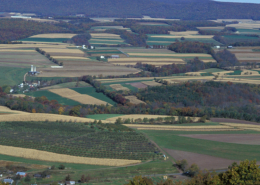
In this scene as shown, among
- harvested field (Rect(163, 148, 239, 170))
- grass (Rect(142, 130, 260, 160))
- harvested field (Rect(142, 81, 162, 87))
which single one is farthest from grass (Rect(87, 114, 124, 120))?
harvested field (Rect(142, 81, 162, 87))

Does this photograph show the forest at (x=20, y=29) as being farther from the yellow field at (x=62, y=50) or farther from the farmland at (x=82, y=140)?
the farmland at (x=82, y=140)

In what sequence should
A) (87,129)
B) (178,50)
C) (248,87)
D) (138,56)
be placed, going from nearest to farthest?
(87,129), (248,87), (138,56), (178,50)

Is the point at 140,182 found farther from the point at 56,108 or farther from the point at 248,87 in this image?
the point at 248,87

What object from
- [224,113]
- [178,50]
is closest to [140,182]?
[224,113]

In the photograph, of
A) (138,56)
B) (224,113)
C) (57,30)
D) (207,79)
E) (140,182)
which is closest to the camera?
(140,182)

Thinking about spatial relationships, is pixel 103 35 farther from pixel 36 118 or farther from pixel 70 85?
pixel 36 118

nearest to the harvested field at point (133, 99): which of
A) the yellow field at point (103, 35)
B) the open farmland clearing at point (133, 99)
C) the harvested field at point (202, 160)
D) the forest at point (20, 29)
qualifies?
the open farmland clearing at point (133, 99)
